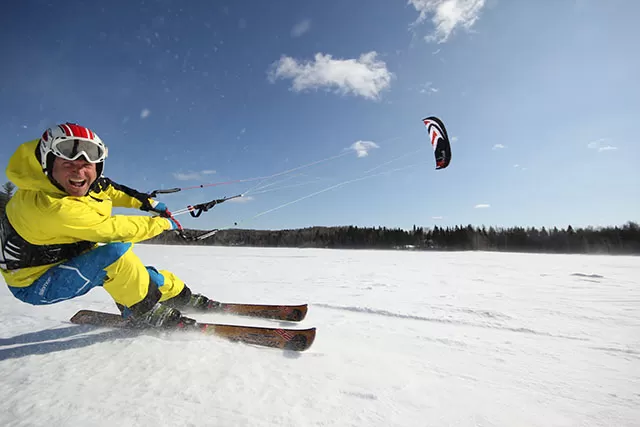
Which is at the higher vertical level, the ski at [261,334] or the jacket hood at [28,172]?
the jacket hood at [28,172]

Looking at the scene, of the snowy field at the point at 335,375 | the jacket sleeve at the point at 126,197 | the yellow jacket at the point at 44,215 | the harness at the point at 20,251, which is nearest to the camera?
the snowy field at the point at 335,375

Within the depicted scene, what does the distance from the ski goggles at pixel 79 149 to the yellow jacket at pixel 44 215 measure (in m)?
0.18

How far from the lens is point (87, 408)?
1.63m

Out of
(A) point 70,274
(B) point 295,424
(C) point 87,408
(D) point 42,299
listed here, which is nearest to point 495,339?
(B) point 295,424

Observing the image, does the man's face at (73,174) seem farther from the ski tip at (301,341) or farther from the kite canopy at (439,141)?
the kite canopy at (439,141)

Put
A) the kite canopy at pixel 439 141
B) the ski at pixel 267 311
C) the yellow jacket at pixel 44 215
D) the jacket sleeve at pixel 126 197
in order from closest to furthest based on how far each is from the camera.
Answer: the yellow jacket at pixel 44 215, the jacket sleeve at pixel 126 197, the ski at pixel 267 311, the kite canopy at pixel 439 141

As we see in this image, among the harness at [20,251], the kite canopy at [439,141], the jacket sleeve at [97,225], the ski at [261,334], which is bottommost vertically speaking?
the ski at [261,334]

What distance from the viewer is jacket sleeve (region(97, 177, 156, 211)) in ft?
11.4

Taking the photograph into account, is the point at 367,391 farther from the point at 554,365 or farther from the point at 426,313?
the point at 426,313

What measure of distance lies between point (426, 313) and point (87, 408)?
12.8ft

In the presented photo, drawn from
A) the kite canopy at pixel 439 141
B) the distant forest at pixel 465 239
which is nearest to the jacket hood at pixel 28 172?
the kite canopy at pixel 439 141

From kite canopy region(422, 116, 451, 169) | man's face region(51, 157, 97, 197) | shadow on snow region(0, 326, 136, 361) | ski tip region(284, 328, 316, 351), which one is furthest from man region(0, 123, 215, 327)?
kite canopy region(422, 116, 451, 169)

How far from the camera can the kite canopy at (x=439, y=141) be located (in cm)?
841

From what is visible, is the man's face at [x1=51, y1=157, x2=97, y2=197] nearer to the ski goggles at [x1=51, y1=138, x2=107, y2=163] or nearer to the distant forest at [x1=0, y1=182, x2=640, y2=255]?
the ski goggles at [x1=51, y1=138, x2=107, y2=163]
